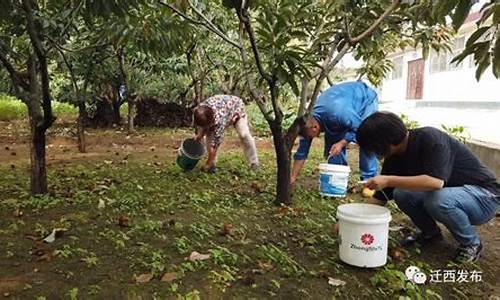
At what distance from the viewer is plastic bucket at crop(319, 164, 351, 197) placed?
4.10m

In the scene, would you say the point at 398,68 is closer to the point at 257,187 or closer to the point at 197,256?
the point at 257,187

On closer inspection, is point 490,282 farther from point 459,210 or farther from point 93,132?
point 93,132

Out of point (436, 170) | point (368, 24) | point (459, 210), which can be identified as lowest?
point (459, 210)

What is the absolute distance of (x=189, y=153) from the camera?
17.1 ft

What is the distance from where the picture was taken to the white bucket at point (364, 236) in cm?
248

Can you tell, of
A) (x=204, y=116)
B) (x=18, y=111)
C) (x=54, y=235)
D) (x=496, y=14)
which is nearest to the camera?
(x=496, y=14)

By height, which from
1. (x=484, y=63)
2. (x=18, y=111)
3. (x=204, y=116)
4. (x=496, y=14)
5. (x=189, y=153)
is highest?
(x=496, y=14)

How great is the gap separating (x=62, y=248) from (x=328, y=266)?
1.56 metres

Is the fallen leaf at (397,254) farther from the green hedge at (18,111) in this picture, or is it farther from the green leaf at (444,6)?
the green hedge at (18,111)

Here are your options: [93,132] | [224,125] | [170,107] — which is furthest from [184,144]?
[170,107]

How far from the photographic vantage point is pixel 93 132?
32.8 feet

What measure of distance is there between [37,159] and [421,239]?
3.05m

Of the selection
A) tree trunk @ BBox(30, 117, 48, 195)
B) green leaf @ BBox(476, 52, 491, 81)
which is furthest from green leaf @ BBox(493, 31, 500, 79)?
tree trunk @ BBox(30, 117, 48, 195)

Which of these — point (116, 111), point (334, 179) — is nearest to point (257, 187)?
point (334, 179)
